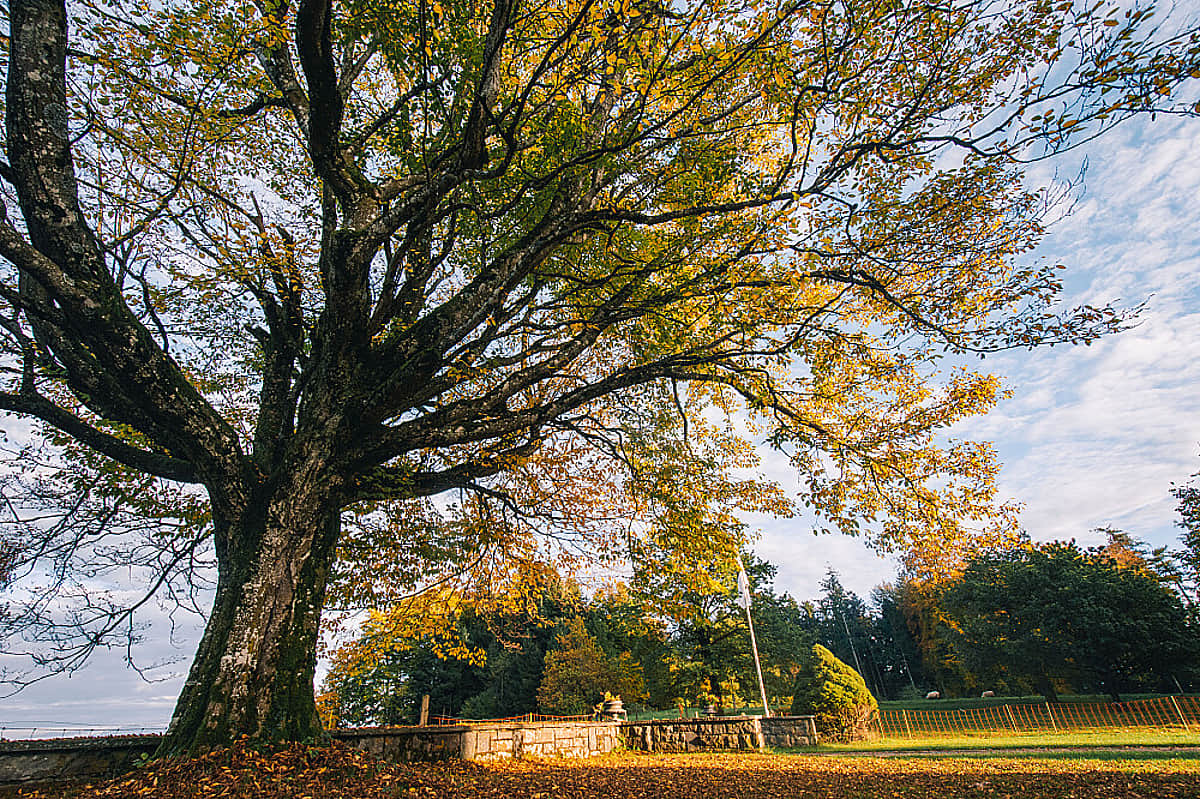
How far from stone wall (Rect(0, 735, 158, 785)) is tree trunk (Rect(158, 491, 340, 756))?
3.26 ft

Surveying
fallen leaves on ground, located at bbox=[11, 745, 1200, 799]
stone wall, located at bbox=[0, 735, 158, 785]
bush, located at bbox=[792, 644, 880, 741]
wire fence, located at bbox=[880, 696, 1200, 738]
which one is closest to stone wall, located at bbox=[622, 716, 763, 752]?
bush, located at bbox=[792, 644, 880, 741]

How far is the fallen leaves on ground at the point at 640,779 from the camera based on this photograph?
392cm

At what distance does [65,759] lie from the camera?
187 inches

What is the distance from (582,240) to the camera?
297 inches

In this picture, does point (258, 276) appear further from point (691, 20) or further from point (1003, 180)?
point (1003, 180)

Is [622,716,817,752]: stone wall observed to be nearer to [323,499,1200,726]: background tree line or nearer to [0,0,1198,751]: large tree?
[323,499,1200,726]: background tree line

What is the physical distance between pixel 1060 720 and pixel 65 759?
29.5 m

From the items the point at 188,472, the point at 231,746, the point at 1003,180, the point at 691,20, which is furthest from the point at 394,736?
the point at 1003,180

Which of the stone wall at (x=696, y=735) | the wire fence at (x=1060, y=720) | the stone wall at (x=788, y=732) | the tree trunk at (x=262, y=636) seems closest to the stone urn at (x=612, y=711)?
the stone wall at (x=696, y=735)

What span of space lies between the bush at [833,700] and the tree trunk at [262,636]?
1516 centimetres

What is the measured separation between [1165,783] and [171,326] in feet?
47.6

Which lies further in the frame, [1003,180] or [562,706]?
[562,706]

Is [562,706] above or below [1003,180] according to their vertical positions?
below

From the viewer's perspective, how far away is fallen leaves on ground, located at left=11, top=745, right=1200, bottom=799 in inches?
154
